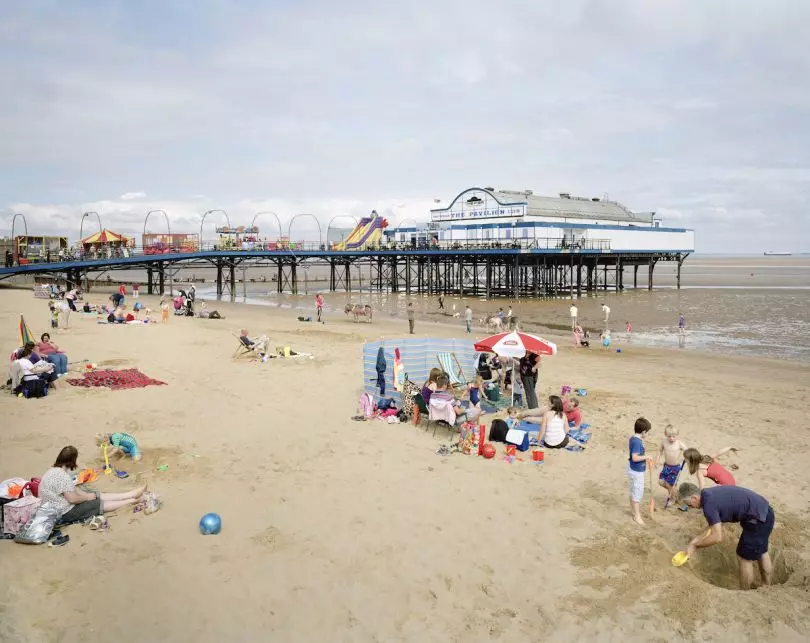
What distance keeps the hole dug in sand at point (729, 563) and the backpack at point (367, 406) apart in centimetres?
535

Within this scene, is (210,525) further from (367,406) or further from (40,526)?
(367,406)

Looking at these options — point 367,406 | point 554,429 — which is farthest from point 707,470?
point 367,406

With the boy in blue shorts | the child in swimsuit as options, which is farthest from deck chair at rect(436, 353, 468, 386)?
the boy in blue shorts

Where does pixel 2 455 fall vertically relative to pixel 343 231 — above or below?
below

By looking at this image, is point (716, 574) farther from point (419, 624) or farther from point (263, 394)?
point (263, 394)

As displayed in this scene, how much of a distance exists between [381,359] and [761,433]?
6.35 m

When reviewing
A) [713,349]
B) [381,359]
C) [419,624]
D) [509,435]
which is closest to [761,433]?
[509,435]

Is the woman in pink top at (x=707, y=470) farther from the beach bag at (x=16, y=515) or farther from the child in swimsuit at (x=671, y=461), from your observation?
the beach bag at (x=16, y=515)

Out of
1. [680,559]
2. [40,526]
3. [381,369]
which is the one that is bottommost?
[680,559]

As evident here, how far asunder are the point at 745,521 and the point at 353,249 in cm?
4774

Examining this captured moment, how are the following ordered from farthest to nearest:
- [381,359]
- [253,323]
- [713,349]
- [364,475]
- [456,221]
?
[456,221] → [253,323] → [713,349] → [381,359] → [364,475]

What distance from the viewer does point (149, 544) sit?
18.0 ft

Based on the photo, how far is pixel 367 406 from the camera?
9688 mm

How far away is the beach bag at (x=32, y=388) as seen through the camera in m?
10.0
